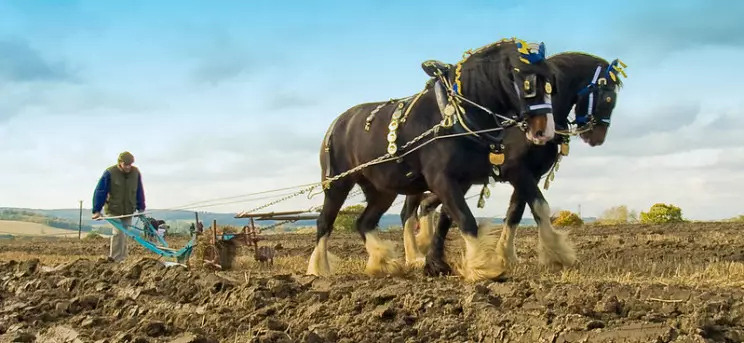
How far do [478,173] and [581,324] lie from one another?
289 cm

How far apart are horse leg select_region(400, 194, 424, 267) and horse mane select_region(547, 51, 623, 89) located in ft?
7.20

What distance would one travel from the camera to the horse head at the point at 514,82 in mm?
6895

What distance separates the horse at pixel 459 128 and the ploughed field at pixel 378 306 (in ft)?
2.36

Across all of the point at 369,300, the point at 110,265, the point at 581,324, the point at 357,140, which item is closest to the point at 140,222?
the point at 110,265

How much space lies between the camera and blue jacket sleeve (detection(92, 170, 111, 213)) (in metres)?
10.3

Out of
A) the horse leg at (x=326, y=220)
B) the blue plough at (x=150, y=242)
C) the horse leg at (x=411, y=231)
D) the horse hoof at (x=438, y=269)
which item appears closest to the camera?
the horse hoof at (x=438, y=269)

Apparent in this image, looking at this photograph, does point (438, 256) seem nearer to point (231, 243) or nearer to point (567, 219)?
point (231, 243)

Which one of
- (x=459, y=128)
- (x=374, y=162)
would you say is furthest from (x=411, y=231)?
(x=459, y=128)

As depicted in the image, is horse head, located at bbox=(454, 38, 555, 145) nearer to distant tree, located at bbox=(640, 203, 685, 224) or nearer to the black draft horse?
the black draft horse

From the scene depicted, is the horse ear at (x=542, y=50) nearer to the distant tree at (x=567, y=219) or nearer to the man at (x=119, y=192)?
the man at (x=119, y=192)

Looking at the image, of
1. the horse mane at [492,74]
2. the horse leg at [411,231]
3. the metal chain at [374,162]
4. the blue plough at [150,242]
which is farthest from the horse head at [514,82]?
the blue plough at [150,242]

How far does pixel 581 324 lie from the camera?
4543 millimetres

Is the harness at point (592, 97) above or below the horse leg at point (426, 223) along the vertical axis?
above

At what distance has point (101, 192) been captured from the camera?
10.3 m
